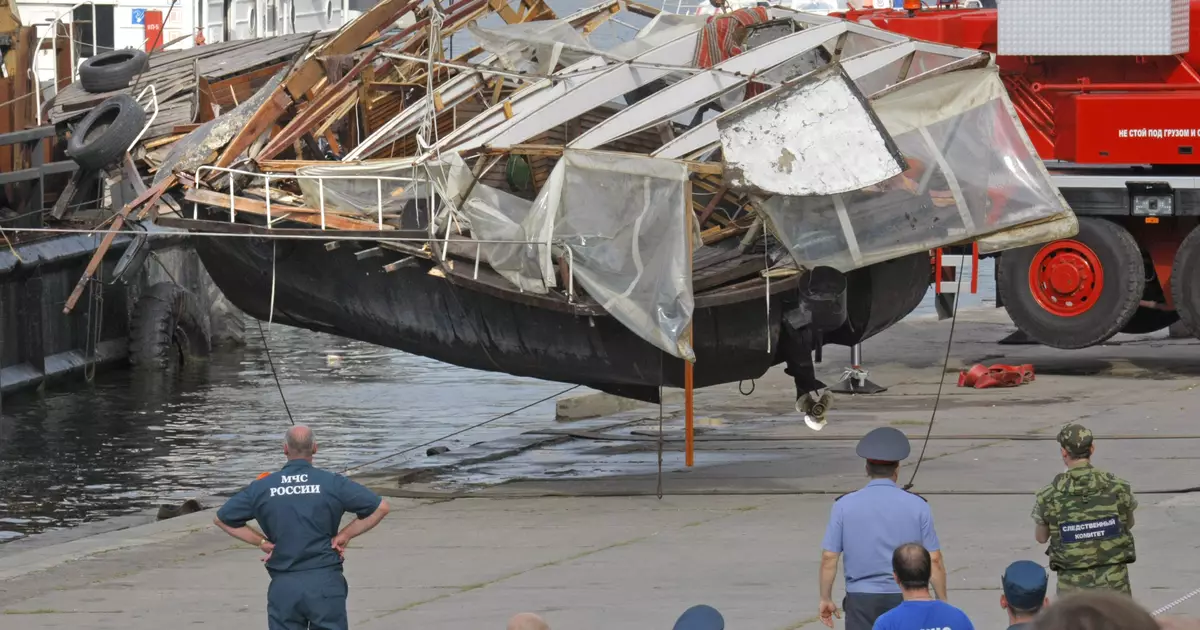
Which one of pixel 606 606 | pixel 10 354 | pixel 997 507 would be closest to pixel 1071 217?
pixel 997 507

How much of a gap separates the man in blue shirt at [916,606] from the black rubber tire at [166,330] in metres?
18.9

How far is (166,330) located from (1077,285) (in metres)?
11.7

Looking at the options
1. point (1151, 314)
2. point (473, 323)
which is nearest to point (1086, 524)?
point (473, 323)

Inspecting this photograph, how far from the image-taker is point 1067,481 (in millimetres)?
7289

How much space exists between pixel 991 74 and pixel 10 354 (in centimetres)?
1264

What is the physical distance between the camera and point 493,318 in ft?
41.8

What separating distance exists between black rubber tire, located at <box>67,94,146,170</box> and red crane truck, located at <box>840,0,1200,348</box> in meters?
8.35

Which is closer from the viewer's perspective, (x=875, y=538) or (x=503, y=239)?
(x=875, y=538)

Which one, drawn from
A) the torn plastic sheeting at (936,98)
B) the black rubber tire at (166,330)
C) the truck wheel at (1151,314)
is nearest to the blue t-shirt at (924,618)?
the torn plastic sheeting at (936,98)

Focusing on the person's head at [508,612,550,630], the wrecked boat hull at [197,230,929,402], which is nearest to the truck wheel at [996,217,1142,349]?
the wrecked boat hull at [197,230,929,402]

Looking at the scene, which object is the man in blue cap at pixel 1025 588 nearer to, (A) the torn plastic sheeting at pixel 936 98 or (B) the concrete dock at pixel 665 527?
(B) the concrete dock at pixel 665 527

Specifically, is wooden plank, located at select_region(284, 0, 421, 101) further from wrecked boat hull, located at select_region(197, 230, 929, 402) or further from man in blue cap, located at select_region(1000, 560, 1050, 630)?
man in blue cap, located at select_region(1000, 560, 1050, 630)

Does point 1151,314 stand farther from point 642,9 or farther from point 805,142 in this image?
point 805,142

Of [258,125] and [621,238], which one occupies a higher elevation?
[258,125]
